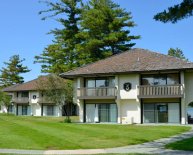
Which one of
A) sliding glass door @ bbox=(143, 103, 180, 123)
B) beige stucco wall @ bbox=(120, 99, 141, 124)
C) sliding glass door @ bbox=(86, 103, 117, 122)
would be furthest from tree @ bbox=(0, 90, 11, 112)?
sliding glass door @ bbox=(143, 103, 180, 123)

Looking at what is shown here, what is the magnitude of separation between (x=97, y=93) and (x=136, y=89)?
439cm

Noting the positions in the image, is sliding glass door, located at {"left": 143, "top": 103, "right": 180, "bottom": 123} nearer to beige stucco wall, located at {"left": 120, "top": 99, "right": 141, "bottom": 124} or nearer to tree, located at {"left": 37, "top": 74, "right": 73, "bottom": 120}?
beige stucco wall, located at {"left": 120, "top": 99, "right": 141, "bottom": 124}

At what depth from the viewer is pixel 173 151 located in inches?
604

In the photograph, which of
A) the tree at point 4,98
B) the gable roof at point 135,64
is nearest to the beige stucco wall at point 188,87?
the gable roof at point 135,64

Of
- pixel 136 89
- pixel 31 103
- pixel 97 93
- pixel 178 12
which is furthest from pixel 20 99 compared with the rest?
pixel 178 12

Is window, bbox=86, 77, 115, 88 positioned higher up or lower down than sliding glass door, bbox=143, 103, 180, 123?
higher up

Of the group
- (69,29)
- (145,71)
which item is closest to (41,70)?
(69,29)

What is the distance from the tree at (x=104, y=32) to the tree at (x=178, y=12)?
39777 millimetres

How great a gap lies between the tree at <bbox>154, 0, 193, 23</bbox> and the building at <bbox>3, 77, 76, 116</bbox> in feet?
166

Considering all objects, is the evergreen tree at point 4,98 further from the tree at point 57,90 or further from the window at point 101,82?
the window at point 101,82

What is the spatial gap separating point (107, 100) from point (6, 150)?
24.1 meters

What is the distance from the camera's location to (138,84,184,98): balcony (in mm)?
34537

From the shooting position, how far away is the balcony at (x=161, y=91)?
1360 inches

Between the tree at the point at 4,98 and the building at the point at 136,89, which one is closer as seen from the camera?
the building at the point at 136,89
